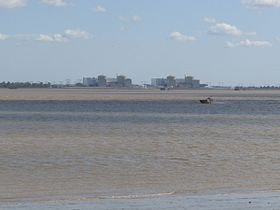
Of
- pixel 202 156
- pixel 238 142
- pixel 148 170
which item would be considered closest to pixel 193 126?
pixel 238 142

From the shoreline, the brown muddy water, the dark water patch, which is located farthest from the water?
the dark water patch

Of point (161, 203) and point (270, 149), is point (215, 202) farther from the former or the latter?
point (270, 149)

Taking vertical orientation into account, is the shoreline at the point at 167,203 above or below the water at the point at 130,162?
above

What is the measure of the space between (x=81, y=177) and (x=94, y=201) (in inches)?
240

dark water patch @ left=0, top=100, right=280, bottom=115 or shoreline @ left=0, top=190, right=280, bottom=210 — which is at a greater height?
shoreline @ left=0, top=190, right=280, bottom=210

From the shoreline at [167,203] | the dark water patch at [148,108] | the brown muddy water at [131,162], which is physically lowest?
the dark water patch at [148,108]

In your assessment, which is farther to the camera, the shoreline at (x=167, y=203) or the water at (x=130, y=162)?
the water at (x=130, y=162)

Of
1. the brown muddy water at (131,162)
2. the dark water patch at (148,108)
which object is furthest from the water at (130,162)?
the dark water patch at (148,108)

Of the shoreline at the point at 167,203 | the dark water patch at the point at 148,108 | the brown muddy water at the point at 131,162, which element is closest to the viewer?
the shoreline at the point at 167,203

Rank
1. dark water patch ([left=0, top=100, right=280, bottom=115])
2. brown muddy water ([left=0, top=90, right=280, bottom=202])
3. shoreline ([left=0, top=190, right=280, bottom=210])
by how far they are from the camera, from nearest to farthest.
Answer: shoreline ([left=0, top=190, right=280, bottom=210]), brown muddy water ([left=0, top=90, right=280, bottom=202]), dark water patch ([left=0, top=100, right=280, bottom=115])

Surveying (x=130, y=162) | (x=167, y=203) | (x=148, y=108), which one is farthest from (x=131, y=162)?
(x=148, y=108)

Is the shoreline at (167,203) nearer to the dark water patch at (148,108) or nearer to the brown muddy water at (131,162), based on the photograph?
the brown muddy water at (131,162)

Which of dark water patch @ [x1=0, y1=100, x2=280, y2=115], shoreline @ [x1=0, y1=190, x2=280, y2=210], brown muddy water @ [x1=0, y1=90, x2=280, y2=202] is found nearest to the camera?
shoreline @ [x1=0, y1=190, x2=280, y2=210]

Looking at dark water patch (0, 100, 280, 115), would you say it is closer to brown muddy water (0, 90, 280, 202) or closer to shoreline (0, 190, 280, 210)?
brown muddy water (0, 90, 280, 202)
